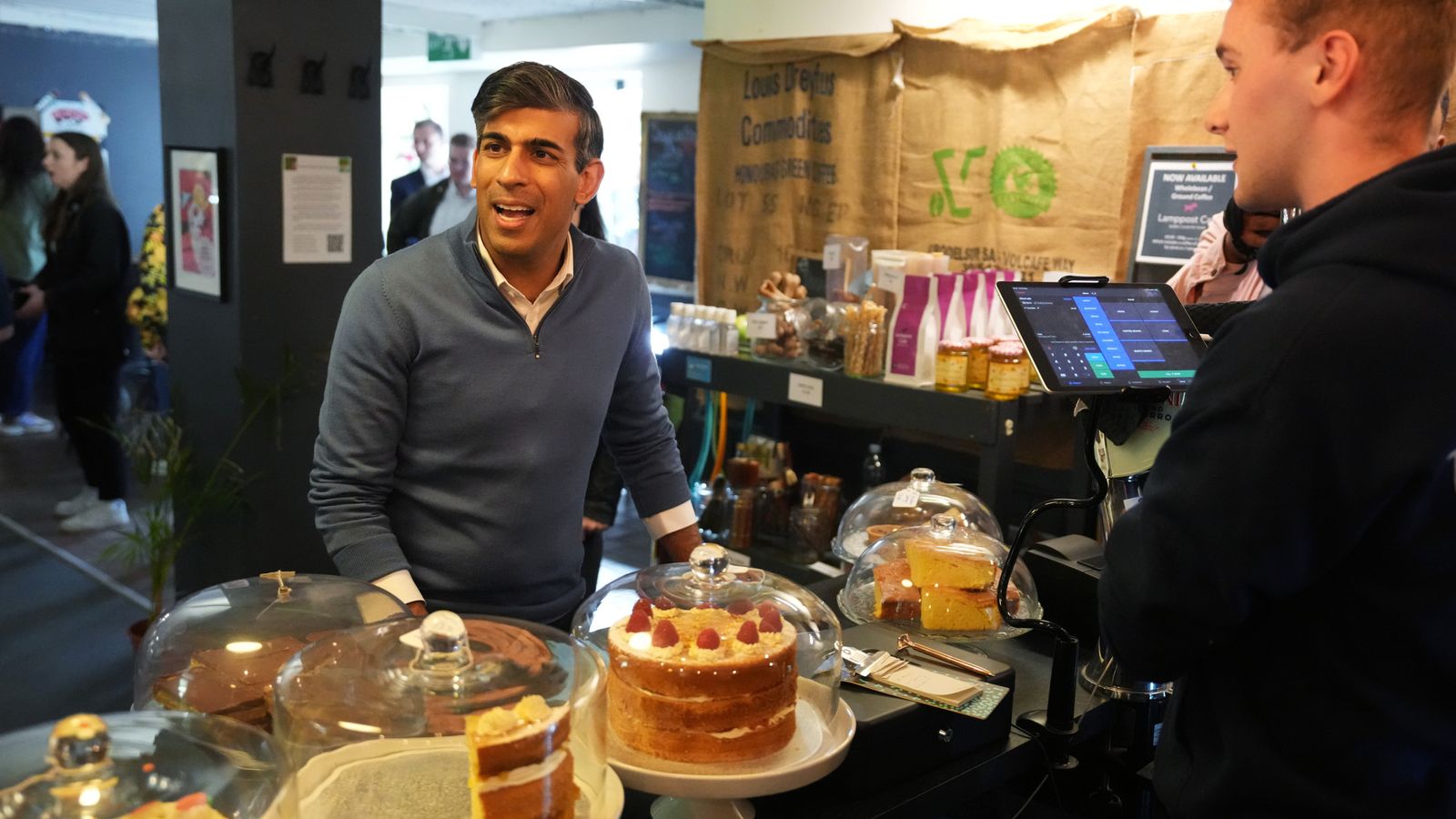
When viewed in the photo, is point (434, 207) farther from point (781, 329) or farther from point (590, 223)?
point (590, 223)

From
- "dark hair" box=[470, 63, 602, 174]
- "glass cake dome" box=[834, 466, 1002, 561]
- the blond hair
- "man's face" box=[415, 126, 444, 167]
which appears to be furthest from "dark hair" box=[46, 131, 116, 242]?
the blond hair

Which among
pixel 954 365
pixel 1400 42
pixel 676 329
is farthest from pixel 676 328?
pixel 1400 42

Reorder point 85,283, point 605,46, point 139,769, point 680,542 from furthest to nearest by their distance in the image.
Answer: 1. point 605,46
2. point 85,283
3. point 680,542
4. point 139,769

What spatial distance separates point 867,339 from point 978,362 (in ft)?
1.26

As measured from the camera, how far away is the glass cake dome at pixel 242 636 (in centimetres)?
129

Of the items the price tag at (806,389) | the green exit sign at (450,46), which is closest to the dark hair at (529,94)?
the price tag at (806,389)

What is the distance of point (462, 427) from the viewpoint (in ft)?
6.52

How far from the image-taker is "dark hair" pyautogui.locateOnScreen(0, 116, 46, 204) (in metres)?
5.41

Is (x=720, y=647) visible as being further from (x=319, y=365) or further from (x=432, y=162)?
(x=432, y=162)

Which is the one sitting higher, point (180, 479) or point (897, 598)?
point (897, 598)

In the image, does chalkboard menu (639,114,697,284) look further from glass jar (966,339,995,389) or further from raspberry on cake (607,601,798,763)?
raspberry on cake (607,601,798,763)

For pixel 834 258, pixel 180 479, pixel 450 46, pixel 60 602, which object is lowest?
pixel 60 602

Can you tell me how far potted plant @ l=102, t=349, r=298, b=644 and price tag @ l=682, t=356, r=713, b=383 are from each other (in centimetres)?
142

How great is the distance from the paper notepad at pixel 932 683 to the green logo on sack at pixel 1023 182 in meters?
2.59
